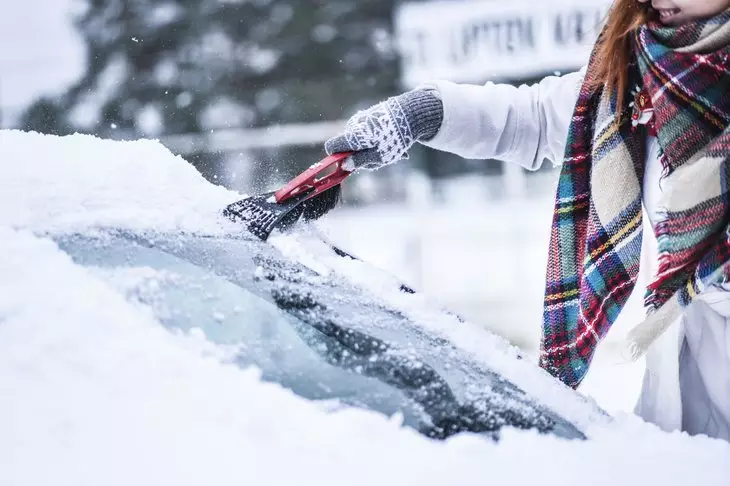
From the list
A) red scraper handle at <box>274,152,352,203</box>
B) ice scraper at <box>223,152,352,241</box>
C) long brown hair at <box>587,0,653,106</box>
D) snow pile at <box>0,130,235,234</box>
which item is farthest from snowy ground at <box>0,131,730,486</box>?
long brown hair at <box>587,0,653,106</box>

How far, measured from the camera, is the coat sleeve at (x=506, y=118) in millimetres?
1454

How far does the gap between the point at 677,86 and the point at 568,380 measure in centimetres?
58

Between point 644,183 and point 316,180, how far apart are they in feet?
2.03

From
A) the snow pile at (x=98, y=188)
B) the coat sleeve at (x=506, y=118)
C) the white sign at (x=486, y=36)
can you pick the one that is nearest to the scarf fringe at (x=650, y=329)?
the coat sleeve at (x=506, y=118)

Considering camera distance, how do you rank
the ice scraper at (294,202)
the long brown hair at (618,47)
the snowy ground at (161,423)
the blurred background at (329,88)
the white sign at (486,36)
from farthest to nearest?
the white sign at (486,36), the blurred background at (329,88), the long brown hair at (618,47), the ice scraper at (294,202), the snowy ground at (161,423)

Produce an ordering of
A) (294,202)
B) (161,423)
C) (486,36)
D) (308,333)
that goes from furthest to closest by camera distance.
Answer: (486,36)
(294,202)
(308,333)
(161,423)

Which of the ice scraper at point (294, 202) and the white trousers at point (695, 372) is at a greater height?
the ice scraper at point (294, 202)

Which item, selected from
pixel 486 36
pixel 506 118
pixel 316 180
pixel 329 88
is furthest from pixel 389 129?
pixel 486 36

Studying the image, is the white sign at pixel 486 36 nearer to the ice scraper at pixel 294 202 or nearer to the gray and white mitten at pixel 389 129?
the gray and white mitten at pixel 389 129

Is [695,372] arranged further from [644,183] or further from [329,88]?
[329,88]

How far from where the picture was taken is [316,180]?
3.89 ft

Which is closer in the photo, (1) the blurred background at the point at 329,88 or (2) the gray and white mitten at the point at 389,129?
(2) the gray and white mitten at the point at 389,129

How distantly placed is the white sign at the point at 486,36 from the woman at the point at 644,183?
3022 mm

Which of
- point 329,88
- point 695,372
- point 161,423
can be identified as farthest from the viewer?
point 329,88
